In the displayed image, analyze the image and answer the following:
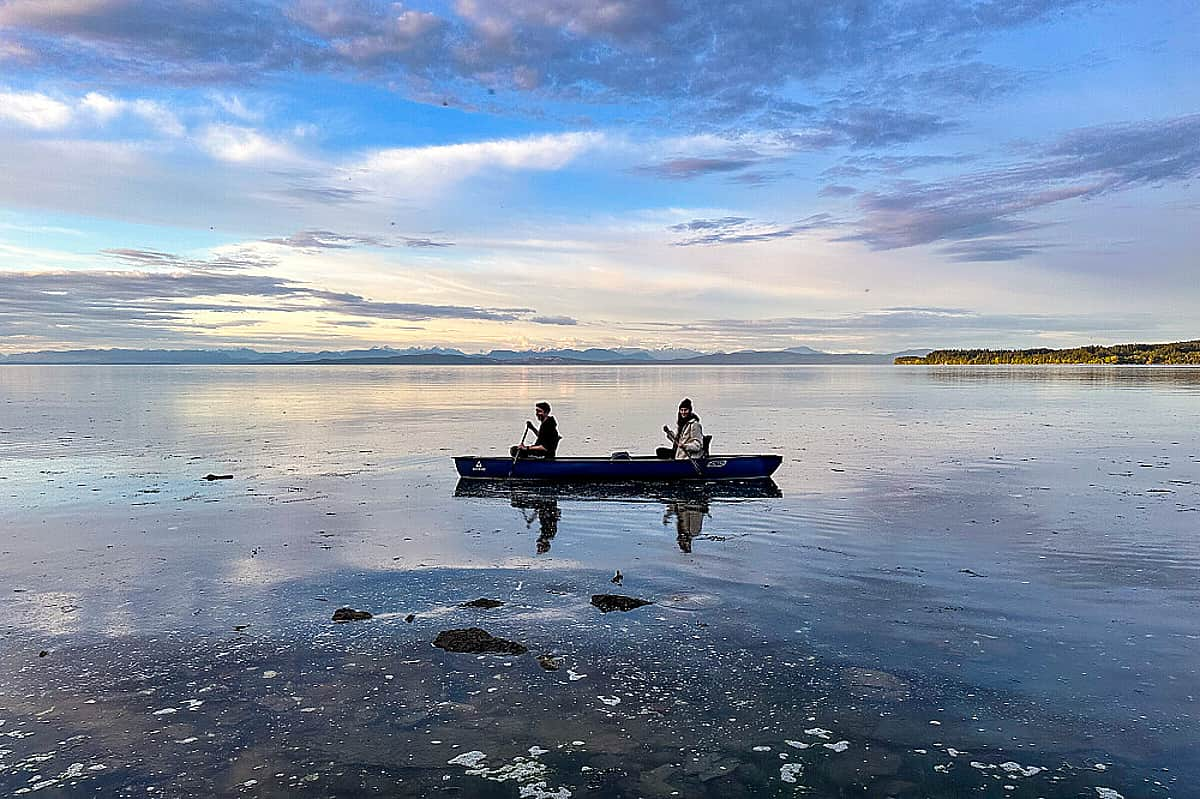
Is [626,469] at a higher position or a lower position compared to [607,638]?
higher

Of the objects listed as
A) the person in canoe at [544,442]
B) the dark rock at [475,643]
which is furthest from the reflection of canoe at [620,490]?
the dark rock at [475,643]

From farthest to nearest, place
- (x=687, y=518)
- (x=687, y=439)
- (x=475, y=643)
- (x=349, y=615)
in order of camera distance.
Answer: (x=687, y=439)
(x=687, y=518)
(x=349, y=615)
(x=475, y=643)

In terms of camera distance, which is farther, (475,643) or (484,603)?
(484,603)

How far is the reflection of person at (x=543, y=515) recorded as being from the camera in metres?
17.2

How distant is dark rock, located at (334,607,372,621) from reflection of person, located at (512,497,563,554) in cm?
474

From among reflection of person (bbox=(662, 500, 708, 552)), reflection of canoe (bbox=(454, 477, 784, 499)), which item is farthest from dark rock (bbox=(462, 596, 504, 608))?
reflection of canoe (bbox=(454, 477, 784, 499))

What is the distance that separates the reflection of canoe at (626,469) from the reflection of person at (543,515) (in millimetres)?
1990

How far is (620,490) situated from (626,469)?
85 cm

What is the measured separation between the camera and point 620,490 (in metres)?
23.3

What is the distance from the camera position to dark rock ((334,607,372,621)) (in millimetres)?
11633

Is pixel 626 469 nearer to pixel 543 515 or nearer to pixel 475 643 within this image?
pixel 543 515

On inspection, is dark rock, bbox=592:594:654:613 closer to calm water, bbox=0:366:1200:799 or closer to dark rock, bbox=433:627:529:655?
calm water, bbox=0:366:1200:799

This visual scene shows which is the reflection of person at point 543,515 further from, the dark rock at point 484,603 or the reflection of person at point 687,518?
the dark rock at point 484,603

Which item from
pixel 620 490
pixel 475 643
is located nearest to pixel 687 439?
pixel 620 490
